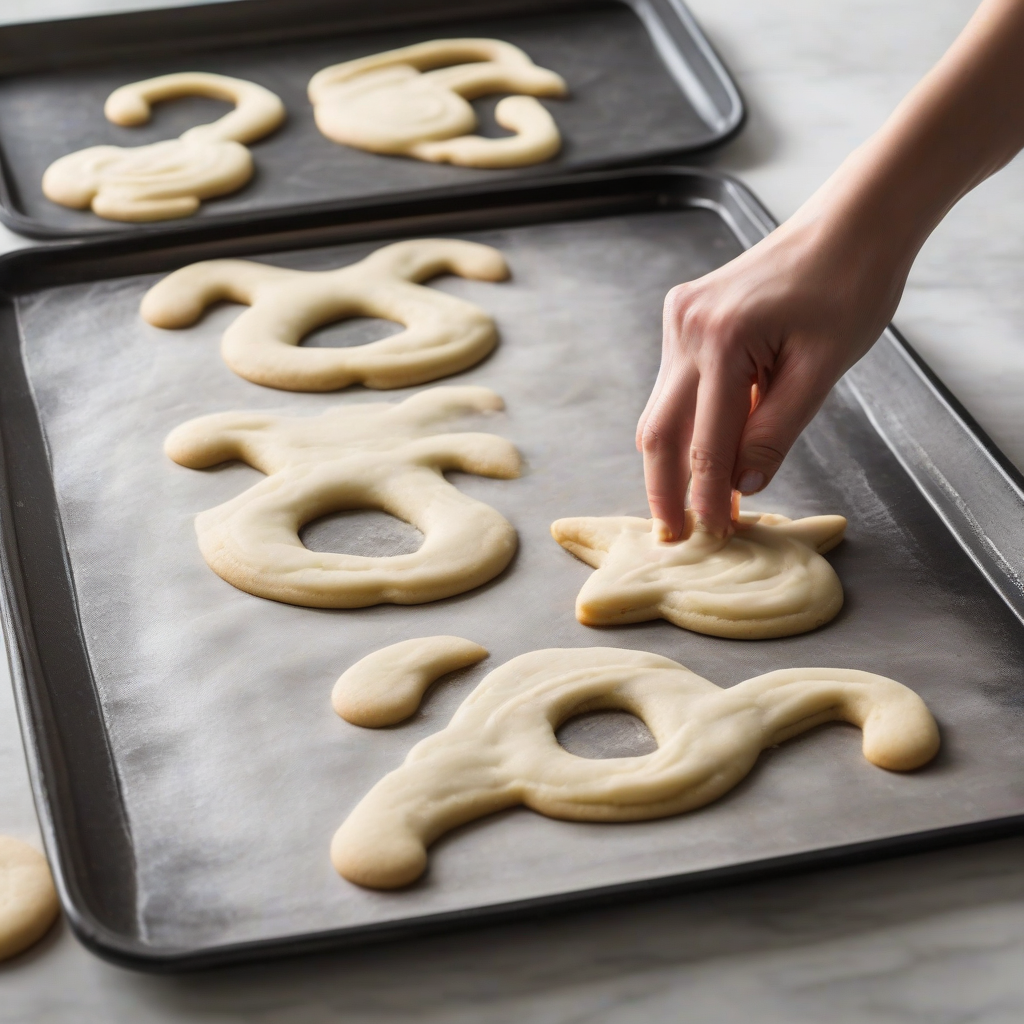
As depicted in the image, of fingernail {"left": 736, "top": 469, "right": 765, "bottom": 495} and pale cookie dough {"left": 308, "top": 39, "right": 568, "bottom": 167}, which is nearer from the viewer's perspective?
fingernail {"left": 736, "top": 469, "right": 765, "bottom": 495}

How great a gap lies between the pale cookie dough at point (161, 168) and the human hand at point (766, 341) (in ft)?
2.90

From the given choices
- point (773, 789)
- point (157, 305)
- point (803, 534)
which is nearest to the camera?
point (773, 789)

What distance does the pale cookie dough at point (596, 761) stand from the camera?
0.92 m

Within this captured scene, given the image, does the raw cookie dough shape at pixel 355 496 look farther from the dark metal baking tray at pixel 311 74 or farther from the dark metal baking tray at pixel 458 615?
the dark metal baking tray at pixel 311 74

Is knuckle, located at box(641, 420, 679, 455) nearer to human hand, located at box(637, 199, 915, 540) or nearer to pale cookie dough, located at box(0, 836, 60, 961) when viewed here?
human hand, located at box(637, 199, 915, 540)

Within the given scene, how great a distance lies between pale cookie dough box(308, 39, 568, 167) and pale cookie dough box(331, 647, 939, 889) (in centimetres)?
99

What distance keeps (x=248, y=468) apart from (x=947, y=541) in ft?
2.31

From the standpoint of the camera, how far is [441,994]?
0.83 meters

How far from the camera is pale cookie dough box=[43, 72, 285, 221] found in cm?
170

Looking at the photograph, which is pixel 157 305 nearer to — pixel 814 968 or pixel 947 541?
pixel 947 541

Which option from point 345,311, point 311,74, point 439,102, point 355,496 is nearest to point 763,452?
point 355,496

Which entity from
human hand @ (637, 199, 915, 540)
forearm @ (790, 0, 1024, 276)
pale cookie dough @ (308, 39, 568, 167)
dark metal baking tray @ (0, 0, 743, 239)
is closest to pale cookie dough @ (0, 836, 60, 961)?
human hand @ (637, 199, 915, 540)

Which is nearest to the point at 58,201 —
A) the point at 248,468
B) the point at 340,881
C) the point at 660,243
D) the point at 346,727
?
the point at 248,468

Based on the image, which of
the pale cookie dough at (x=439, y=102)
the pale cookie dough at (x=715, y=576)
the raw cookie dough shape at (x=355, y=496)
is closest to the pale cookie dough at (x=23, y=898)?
the raw cookie dough shape at (x=355, y=496)
